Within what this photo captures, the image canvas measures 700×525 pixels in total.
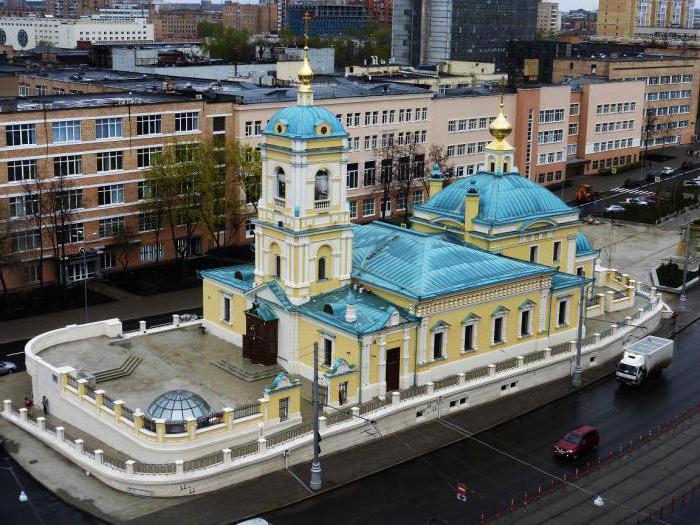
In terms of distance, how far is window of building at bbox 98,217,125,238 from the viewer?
73000 mm

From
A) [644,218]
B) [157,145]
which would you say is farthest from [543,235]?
[644,218]

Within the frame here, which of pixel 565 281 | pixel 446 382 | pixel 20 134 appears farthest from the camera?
pixel 20 134

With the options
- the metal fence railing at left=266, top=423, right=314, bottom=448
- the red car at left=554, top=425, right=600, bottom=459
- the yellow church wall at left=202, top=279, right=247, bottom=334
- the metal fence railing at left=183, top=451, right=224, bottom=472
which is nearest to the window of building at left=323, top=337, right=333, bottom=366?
the metal fence railing at left=266, top=423, right=314, bottom=448

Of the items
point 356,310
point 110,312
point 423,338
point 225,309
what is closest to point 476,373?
point 423,338

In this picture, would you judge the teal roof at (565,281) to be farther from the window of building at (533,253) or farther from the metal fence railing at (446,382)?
the metal fence railing at (446,382)

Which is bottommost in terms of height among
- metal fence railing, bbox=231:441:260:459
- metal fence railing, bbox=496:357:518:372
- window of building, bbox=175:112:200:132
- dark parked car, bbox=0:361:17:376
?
dark parked car, bbox=0:361:17:376

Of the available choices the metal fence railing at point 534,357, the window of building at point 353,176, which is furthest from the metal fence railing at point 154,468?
the window of building at point 353,176

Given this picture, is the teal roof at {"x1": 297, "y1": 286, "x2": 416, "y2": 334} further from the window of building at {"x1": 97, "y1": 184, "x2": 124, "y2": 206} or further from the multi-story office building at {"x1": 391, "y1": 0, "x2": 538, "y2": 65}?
the multi-story office building at {"x1": 391, "y1": 0, "x2": 538, "y2": 65}

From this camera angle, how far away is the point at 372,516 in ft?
129

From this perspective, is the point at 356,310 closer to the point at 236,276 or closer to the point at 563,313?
the point at 236,276

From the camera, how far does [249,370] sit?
50.3 m

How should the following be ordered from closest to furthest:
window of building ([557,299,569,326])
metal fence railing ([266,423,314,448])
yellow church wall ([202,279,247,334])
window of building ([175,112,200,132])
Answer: metal fence railing ([266,423,314,448])
yellow church wall ([202,279,247,334])
window of building ([557,299,569,326])
window of building ([175,112,200,132])

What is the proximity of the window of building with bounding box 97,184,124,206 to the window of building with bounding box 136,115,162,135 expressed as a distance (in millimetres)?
4483

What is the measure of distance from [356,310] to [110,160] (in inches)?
1238
